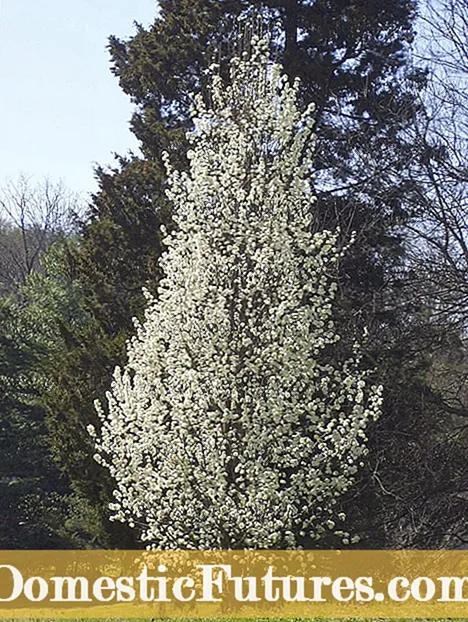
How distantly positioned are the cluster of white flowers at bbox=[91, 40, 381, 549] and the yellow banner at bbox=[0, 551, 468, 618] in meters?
0.26

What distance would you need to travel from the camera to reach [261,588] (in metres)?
9.63

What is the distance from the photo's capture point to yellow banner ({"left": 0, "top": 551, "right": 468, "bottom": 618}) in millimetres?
9523

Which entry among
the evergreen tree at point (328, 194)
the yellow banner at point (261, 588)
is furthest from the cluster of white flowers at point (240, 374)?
the evergreen tree at point (328, 194)

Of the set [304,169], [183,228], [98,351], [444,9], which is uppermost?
[444,9]

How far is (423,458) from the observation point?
1095cm

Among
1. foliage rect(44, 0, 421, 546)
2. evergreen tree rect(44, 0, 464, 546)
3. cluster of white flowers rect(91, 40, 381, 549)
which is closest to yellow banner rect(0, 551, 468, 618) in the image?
cluster of white flowers rect(91, 40, 381, 549)

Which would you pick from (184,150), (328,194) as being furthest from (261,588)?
(184,150)

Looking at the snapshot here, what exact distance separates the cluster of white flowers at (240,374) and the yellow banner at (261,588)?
0.26 meters

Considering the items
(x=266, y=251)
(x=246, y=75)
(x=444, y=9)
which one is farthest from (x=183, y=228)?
(x=444, y=9)

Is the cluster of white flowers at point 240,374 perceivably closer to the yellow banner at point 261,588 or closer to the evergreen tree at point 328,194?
the yellow banner at point 261,588

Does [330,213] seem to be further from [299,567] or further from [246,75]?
[299,567]

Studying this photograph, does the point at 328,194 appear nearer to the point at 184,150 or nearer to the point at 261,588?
the point at 184,150

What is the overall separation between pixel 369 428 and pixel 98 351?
3992mm

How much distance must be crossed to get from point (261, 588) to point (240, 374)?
226 centimetres
